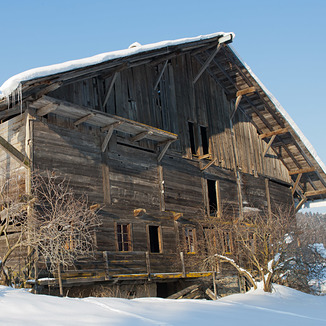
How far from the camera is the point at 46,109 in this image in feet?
52.6

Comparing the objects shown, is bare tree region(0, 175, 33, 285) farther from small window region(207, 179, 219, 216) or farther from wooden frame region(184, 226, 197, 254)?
small window region(207, 179, 219, 216)

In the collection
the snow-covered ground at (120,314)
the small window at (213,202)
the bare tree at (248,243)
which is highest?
the small window at (213,202)

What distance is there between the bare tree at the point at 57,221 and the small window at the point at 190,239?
5607 millimetres

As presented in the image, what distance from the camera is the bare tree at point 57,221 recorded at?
13.7 metres

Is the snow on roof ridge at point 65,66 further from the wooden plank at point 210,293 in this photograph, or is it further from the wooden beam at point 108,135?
the wooden plank at point 210,293

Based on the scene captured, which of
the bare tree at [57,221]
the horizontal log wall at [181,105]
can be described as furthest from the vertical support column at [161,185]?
the bare tree at [57,221]

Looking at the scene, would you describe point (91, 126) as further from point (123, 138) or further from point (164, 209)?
point (164, 209)

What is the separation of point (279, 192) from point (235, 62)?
359 inches

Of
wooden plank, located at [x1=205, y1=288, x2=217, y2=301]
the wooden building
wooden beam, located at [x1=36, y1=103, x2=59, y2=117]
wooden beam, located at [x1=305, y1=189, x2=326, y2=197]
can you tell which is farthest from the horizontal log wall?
wooden plank, located at [x1=205, y1=288, x2=217, y2=301]

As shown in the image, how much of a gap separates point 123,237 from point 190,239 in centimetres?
430

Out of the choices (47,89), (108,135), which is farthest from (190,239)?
(47,89)

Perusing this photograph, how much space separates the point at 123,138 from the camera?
1919 centimetres

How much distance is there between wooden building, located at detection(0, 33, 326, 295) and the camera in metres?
16.2

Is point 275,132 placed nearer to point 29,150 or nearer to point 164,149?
point 164,149
